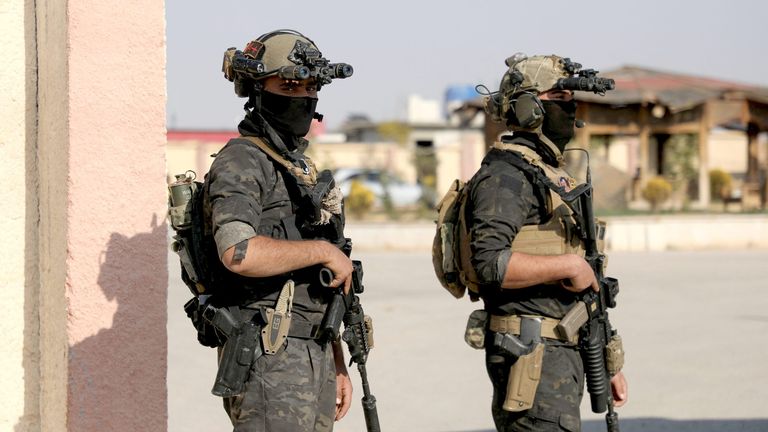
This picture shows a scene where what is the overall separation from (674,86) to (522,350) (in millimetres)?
20804

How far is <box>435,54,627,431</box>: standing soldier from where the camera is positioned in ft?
12.2

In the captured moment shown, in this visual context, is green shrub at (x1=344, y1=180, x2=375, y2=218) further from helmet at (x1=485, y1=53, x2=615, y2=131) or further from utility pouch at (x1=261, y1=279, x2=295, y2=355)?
utility pouch at (x1=261, y1=279, x2=295, y2=355)

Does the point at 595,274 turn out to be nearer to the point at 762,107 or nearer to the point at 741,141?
the point at 762,107

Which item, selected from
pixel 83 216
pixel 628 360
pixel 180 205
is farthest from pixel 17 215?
pixel 628 360

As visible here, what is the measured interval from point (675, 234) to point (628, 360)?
992 centimetres

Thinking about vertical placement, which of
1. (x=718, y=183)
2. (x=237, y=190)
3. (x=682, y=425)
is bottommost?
(x=682, y=425)

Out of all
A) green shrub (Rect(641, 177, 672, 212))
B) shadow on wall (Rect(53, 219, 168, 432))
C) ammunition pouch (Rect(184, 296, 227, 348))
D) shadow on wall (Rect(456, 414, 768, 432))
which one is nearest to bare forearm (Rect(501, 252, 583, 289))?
ammunition pouch (Rect(184, 296, 227, 348))

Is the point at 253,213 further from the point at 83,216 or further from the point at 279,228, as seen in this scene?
the point at 83,216

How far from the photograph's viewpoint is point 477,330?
13.0 feet

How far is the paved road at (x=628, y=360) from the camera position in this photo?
6738mm

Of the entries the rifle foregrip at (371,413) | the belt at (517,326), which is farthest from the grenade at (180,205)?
the belt at (517,326)

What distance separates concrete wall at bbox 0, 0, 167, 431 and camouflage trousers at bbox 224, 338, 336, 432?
0.89m

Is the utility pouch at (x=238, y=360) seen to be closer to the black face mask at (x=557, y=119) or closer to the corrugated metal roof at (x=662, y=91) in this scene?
the black face mask at (x=557, y=119)

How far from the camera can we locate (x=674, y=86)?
23.6 m
